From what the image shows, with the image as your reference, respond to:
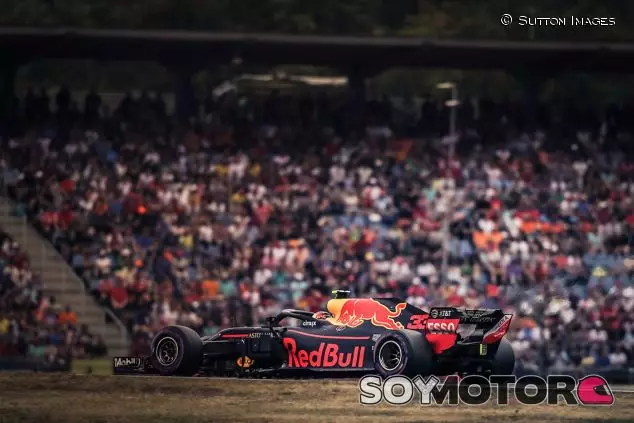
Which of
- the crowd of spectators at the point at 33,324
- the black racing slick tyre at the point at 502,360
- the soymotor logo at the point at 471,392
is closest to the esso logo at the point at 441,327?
the soymotor logo at the point at 471,392

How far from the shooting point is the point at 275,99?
1298 inches

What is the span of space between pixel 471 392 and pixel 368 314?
76.0 inches

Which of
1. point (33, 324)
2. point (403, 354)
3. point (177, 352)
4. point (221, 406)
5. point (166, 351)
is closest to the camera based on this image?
point (221, 406)

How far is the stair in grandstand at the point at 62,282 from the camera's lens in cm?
2762

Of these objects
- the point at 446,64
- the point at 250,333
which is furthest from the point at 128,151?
the point at 250,333

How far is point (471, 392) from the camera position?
1955 cm

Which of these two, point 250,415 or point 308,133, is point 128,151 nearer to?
point 308,133

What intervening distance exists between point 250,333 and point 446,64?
1561 cm

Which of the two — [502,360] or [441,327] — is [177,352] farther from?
[502,360]

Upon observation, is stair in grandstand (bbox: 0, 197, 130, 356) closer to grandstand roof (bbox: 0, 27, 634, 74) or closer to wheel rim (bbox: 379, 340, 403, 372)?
grandstand roof (bbox: 0, 27, 634, 74)

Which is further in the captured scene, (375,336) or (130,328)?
(130,328)

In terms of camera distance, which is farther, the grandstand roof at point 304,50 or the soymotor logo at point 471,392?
the grandstand roof at point 304,50

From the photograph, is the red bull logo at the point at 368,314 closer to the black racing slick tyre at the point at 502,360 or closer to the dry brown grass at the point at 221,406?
the dry brown grass at the point at 221,406

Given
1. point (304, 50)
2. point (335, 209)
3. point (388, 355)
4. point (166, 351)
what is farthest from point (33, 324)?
point (388, 355)
